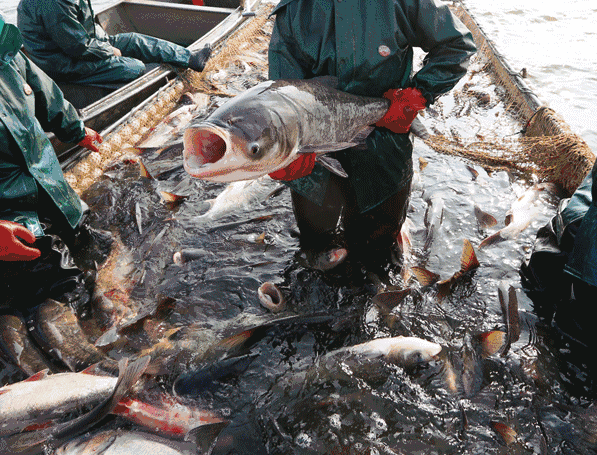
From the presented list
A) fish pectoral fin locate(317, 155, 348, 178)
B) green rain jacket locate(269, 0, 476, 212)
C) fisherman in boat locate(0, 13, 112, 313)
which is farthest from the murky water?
fish pectoral fin locate(317, 155, 348, 178)

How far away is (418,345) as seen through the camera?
2.63 meters

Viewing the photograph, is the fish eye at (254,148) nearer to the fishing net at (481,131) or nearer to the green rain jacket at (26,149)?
the green rain jacket at (26,149)

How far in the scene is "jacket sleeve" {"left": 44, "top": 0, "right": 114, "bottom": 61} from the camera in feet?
16.6

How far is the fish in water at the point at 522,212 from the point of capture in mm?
3711

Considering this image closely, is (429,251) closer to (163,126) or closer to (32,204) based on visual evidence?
(32,204)

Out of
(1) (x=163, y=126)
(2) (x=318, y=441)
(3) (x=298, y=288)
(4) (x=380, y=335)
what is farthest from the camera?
(1) (x=163, y=126)

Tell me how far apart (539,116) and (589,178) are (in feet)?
7.51

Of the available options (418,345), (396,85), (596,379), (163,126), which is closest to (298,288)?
(418,345)

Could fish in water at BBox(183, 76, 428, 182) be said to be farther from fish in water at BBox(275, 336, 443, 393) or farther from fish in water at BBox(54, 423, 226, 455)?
fish in water at BBox(54, 423, 226, 455)

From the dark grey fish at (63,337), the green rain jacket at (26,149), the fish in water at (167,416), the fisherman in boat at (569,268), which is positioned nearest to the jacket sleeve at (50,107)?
the green rain jacket at (26,149)

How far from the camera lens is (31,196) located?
3.03 meters

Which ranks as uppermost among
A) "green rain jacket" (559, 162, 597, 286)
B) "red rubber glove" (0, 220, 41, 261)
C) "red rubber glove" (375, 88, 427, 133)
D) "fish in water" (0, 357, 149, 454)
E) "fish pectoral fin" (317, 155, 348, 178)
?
"red rubber glove" (375, 88, 427, 133)

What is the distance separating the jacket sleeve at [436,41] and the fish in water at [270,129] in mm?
479

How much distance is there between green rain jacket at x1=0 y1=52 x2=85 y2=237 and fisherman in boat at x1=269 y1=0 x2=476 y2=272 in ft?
6.34
